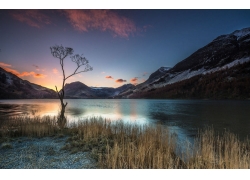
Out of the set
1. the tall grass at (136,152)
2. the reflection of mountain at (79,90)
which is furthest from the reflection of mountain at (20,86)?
the tall grass at (136,152)

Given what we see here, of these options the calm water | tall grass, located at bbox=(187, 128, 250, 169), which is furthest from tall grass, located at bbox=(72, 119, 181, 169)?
the calm water

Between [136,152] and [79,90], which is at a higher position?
[79,90]

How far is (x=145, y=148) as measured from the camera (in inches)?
134

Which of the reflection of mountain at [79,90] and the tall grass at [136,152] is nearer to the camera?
the tall grass at [136,152]

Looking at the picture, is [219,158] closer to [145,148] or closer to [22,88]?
[145,148]

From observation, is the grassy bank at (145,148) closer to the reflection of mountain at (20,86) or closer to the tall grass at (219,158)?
the tall grass at (219,158)

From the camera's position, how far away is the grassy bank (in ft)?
9.41

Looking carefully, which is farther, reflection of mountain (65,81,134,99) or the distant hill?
reflection of mountain (65,81,134,99)

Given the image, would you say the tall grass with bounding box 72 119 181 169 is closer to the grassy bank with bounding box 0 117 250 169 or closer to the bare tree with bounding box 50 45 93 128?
the grassy bank with bounding box 0 117 250 169

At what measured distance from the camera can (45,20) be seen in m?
5.67

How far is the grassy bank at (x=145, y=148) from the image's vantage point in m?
2.87

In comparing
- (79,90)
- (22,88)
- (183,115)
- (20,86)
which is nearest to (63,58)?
(183,115)

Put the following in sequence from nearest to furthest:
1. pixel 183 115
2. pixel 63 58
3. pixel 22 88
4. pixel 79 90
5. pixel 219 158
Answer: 1. pixel 219 158
2. pixel 63 58
3. pixel 183 115
4. pixel 22 88
5. pixel 79 90
